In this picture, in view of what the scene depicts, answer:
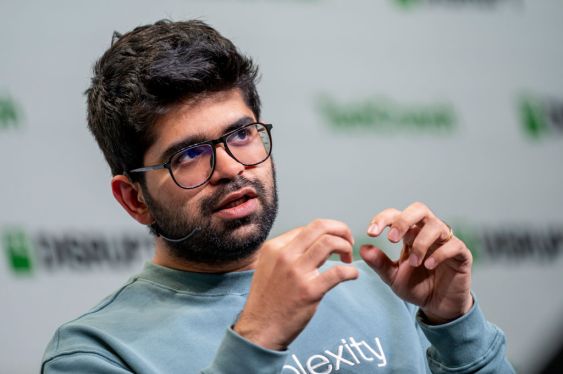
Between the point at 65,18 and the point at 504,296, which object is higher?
the point at 65,18

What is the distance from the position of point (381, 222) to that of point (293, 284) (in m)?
0.23

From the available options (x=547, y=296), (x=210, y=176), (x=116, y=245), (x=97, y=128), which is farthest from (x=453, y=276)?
(x=547, y=296)

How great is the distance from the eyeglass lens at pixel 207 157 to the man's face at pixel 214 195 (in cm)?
2

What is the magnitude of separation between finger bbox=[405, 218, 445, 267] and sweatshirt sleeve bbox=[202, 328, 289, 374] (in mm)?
329

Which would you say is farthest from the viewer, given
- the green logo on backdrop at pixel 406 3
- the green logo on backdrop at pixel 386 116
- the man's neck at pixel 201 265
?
the green logo on backdrop at pixel 406 3

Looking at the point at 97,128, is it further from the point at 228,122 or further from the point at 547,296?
the point at 547,296

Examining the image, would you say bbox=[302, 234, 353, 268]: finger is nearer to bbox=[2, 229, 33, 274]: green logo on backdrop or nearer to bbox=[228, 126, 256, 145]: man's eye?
bbox=[228, 126, 256, 145]: man's eye

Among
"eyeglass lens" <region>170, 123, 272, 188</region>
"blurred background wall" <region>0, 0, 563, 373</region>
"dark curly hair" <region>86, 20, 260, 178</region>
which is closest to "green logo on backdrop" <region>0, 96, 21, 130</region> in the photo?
"blurred background wall" <region>0, 0, 563, 373</region>

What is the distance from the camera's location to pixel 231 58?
186 cm

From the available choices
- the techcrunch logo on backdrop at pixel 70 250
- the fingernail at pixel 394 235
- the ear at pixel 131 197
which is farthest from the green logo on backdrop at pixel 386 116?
the fingernail at pixel 394 235

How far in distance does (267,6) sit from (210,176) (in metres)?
1.50

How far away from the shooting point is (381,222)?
4.90 ft

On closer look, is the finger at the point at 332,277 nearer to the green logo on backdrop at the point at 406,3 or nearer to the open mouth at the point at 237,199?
the open mouth at the point at 237,199

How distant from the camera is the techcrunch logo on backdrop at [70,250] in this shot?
104 inches
